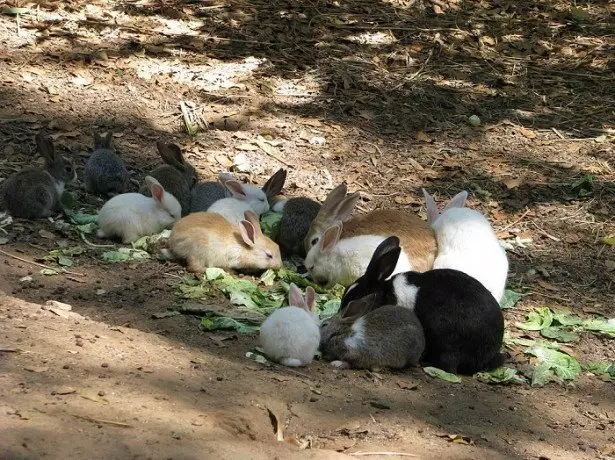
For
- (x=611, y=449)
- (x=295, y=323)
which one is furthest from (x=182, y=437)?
(x=611, y=449)

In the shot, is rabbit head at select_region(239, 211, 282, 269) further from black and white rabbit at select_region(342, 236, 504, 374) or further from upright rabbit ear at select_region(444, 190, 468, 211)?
upright rabbit ear at select_region(444, 190, 468, 211)

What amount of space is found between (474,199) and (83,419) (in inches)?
223

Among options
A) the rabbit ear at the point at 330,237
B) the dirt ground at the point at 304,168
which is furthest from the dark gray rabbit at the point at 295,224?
the dirt ground at the point at 304,168

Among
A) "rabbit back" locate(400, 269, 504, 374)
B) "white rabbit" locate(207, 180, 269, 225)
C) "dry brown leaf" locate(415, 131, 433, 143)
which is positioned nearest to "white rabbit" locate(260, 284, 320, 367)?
"rabbit back" locate(400, 269, 504, 374)

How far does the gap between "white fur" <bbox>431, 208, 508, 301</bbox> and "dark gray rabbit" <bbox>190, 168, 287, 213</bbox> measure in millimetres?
1704

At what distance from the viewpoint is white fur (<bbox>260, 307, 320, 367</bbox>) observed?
5.67 metres

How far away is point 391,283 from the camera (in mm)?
6402

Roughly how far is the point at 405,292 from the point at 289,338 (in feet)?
3.31

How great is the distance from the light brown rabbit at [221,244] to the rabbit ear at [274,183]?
957mm

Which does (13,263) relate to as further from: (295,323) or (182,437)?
(182,437)

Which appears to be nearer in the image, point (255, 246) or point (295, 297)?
point (295, 297)

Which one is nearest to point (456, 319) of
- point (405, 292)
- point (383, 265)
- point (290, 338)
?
point (405, 292)

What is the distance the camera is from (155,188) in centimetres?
762

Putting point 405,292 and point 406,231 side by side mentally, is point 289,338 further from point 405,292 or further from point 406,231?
point 406,231
